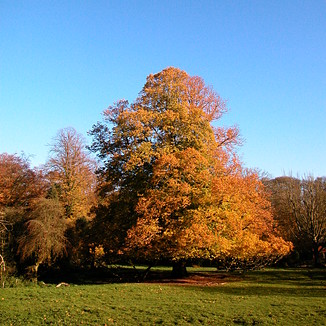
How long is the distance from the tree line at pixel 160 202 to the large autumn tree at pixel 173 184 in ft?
0.19

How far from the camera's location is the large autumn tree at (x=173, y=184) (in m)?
18.8

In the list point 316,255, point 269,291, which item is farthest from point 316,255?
point 269,291

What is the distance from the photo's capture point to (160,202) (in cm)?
1869

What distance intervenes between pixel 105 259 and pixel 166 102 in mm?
10663

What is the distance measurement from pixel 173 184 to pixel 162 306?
756 cm

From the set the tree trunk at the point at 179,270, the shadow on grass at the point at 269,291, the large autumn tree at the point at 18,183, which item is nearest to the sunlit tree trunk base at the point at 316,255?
the tree trunk at the point at 179,270

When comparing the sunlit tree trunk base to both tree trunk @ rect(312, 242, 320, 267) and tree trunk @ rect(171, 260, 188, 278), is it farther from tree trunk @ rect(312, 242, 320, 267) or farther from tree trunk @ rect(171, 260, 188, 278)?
tree trunk @ rect(171, 260, 188, 278)

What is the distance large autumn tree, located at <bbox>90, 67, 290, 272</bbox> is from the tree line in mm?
59

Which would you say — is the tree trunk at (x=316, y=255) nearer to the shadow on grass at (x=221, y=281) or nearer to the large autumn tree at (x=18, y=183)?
the shadow on grass at (x=221, y=281)

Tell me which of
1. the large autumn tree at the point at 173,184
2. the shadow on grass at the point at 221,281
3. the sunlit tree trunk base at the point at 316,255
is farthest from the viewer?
the sunlit tree trunk base at the point at 316,255

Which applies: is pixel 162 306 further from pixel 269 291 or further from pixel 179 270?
pixel 179 270

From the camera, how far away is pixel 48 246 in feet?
71.1

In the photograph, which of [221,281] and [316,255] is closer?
[221,281]

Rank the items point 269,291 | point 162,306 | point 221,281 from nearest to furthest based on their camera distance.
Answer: point 162,306 → point 269,291 → point 221,281
